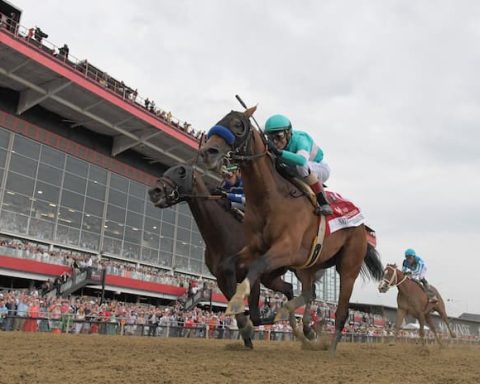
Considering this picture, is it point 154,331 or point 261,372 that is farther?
point 154,331

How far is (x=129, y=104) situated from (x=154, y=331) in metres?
18.2

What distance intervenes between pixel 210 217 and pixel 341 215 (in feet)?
6.89

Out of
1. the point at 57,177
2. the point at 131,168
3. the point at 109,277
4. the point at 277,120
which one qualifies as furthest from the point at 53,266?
the point at 277,120

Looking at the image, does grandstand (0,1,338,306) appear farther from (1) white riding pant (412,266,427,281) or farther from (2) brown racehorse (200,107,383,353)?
(2) brown racehorse (200,107,383,353)

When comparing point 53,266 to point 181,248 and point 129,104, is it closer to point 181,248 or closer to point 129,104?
point 129,104

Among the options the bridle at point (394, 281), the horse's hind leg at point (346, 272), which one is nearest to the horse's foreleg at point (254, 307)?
the horse's hind leg at point (346, 272)

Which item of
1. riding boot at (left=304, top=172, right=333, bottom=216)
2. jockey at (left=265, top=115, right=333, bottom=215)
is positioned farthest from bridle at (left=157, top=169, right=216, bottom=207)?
riding boot at (left=304, top=172, right=333, bottom=216)

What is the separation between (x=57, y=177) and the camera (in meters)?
29.6

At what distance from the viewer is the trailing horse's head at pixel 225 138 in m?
4.86

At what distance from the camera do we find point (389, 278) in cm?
1387

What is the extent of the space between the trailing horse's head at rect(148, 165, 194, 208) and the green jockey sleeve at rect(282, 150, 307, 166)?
Result: 230 centimetres

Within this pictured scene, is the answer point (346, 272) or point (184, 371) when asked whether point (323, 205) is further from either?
point (184, 371)

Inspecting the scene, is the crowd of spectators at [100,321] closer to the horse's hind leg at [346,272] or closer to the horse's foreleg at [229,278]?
the horse's hind leg at [346,272]

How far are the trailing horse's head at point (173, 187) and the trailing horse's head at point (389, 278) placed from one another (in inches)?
324
